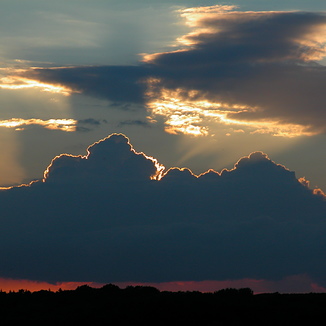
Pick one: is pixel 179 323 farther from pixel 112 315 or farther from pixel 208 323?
pixel 112 315

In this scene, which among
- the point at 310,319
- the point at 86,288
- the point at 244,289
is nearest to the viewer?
the point at 310,319

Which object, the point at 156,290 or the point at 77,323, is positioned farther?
the point at 156,290

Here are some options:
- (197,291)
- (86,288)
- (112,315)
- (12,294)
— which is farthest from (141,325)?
(12,294)

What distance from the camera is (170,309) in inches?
3012

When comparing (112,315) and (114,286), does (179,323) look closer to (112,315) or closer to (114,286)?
(112,315)

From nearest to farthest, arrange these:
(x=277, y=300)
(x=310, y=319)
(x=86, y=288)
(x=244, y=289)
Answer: (x=310, y=319), (x=277, y=300), (x=244, y=289), (x=86, y=288)

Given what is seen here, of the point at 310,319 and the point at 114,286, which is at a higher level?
the point at 114,286

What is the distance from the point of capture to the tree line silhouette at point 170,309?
73562mm

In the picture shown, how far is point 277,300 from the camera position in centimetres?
8188

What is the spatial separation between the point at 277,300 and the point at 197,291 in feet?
37.3

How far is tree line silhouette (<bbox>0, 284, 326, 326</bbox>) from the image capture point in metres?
73.6

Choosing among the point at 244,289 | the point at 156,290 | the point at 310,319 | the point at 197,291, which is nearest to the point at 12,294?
the point at 156,290

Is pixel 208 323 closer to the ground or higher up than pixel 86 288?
closer to the ground

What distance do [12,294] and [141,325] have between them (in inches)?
1167
